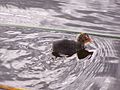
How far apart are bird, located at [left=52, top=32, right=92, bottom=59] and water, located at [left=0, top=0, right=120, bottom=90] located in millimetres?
43

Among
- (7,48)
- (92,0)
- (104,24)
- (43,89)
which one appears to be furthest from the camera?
(92,0)

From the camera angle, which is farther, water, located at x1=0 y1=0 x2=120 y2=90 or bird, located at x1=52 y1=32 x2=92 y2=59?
bird, located at x1=52 y1=32 x2=92 y2=59

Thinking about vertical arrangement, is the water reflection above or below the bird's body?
below

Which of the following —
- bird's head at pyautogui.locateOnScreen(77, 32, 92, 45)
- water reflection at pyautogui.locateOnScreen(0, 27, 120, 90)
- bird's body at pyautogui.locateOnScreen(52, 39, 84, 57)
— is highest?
bird's head at pyautogui.locateOnScreen(77, 32, 92, 45)

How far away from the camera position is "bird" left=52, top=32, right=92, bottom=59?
188 centimetres

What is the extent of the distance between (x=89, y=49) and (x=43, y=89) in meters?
0.58

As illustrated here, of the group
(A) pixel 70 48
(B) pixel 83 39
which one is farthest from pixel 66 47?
(B) pixel 83 39

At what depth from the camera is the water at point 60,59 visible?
5.36 ft

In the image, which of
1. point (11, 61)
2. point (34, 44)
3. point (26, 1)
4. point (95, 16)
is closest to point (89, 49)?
point (34, 44)

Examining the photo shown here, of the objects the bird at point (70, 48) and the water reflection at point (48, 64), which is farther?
the bird at point (70, 48)

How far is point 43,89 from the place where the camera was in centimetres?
155

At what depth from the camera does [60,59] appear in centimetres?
184

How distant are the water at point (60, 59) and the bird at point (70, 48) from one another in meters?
0.04

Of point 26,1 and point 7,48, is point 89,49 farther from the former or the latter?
point 26,1
